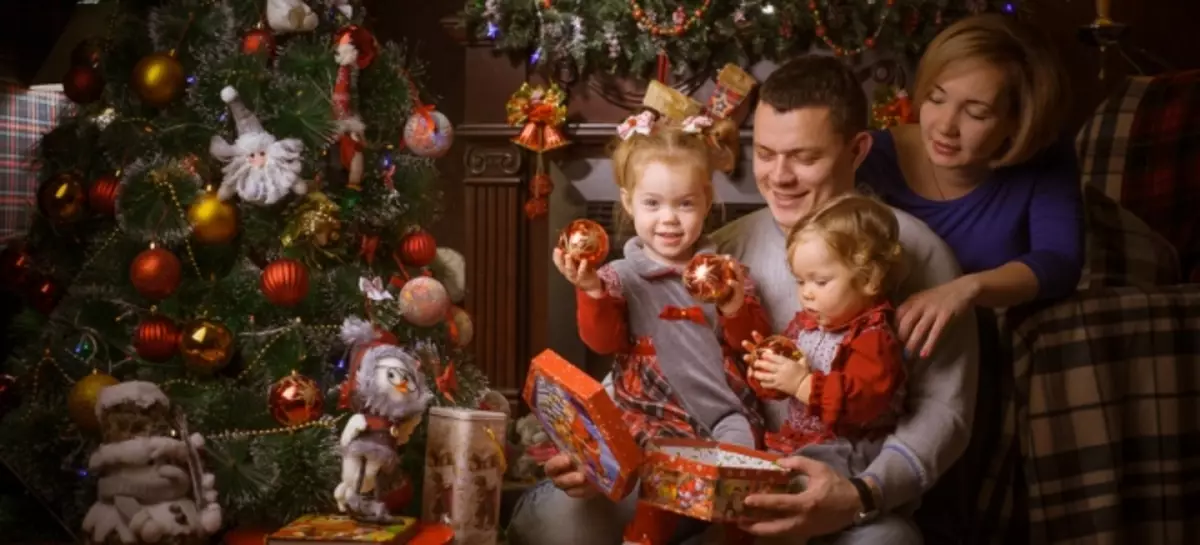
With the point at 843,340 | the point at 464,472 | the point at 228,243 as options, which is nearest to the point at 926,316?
the point at 843,340

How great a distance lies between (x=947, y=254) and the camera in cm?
179

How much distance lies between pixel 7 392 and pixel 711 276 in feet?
4.25

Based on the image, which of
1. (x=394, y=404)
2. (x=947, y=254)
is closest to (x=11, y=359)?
(x=394, y=404)

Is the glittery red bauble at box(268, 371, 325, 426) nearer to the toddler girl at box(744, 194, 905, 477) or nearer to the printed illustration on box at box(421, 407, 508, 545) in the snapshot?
the printed illustration on box at box(421, 407, 508, 545)

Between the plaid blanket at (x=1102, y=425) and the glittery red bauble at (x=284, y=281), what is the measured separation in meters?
1.10

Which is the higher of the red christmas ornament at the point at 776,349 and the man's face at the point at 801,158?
the man's face at the point at 801,158

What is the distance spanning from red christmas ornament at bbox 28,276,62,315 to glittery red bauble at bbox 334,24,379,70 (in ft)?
2.18

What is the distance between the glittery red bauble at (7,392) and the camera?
7.24 feet

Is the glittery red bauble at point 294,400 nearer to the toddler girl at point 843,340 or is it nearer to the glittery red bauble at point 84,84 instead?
the glittery red bauble at point 84,84

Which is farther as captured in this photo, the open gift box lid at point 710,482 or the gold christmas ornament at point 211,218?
the gold christmas ornament at point 211,218

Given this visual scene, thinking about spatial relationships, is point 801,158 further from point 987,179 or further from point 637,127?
point 987,179

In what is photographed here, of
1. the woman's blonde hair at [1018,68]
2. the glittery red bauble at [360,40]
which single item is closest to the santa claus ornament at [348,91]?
the glittery red bauble at [360,40]

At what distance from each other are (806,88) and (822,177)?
4.8 inches

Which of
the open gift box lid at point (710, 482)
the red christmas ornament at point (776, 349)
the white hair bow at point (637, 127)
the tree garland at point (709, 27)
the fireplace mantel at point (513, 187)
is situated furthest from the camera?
the fireplace mantel at point (513, 187)
